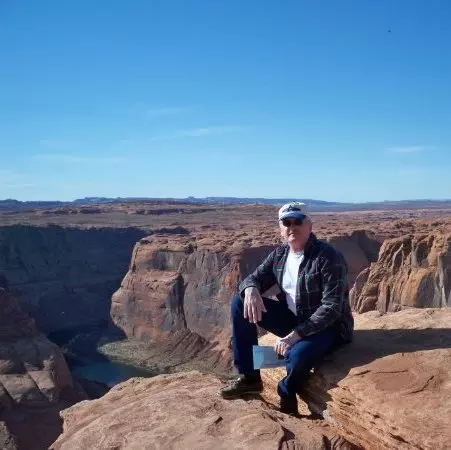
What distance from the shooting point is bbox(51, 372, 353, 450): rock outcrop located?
4.97 metres

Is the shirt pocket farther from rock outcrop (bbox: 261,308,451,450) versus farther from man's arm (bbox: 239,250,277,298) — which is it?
rock outcrop (bbox: 261,308,451,450)

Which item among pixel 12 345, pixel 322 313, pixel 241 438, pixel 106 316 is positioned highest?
pixel 322 313

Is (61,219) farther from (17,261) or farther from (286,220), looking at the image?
(286,220)

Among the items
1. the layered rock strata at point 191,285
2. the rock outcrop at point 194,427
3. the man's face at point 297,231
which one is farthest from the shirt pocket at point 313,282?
the layered rock strata at point 191,285

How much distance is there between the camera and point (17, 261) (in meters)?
56.7

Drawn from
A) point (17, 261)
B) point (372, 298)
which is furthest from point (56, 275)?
point (372, 298)

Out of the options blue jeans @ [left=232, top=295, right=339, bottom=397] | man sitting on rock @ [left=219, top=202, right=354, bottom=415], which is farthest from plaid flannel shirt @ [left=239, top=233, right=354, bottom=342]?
blue jeans @ [left=232, top=295, right=339, bottom=397]

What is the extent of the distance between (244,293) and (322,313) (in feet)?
3.06

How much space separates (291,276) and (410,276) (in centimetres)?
1866

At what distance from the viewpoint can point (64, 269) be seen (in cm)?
5734

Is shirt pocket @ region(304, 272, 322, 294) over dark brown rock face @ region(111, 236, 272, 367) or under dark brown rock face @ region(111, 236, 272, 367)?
over

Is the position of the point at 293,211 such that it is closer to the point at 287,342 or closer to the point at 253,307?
the point at 253,307

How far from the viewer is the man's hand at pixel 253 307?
18.4 feet

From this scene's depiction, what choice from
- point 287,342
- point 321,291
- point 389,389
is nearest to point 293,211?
point 321,291
